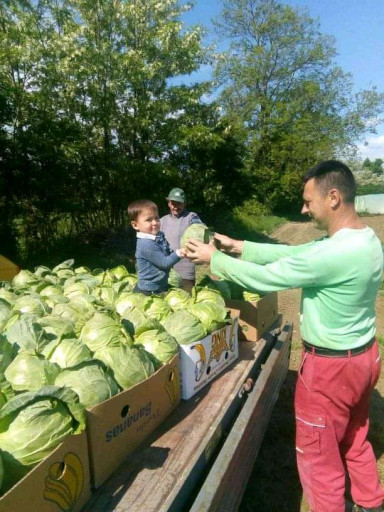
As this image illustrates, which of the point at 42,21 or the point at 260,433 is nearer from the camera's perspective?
the point at 260,433

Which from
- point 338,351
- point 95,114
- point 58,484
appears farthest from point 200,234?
point 95,114

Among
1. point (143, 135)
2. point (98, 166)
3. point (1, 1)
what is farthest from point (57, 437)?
point (1, 1)

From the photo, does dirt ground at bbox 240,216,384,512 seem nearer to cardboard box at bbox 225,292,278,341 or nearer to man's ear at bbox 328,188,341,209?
cardboard box at bbox 225,292,278,341

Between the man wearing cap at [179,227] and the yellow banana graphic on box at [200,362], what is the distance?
307 cm

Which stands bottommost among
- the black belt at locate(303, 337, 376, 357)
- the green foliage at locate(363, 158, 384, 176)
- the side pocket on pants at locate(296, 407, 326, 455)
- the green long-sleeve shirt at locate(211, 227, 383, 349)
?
the side pocket on pants at locate(296, 407, 326, 455)

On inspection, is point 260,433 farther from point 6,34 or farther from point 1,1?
point 1,1

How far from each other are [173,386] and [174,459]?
518 mm

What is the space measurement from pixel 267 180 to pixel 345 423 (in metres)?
30.1

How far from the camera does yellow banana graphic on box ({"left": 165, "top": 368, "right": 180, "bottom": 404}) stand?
2.51 metres

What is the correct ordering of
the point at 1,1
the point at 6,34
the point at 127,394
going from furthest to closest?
1. the point at 1,1
2. the point at 6,34
3. the point at 127,394

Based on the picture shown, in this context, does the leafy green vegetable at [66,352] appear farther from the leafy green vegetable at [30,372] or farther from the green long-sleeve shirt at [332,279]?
the green long-sleeve shirt at [332,279]

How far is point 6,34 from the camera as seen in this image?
1086 cm

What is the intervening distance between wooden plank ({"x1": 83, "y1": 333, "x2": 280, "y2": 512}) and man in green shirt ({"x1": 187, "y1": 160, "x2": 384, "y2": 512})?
61 centimetres

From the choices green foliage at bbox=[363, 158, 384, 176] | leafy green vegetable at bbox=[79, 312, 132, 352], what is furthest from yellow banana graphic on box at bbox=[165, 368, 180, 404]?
green foliage at bbox=[363, 158, 384, 176]
